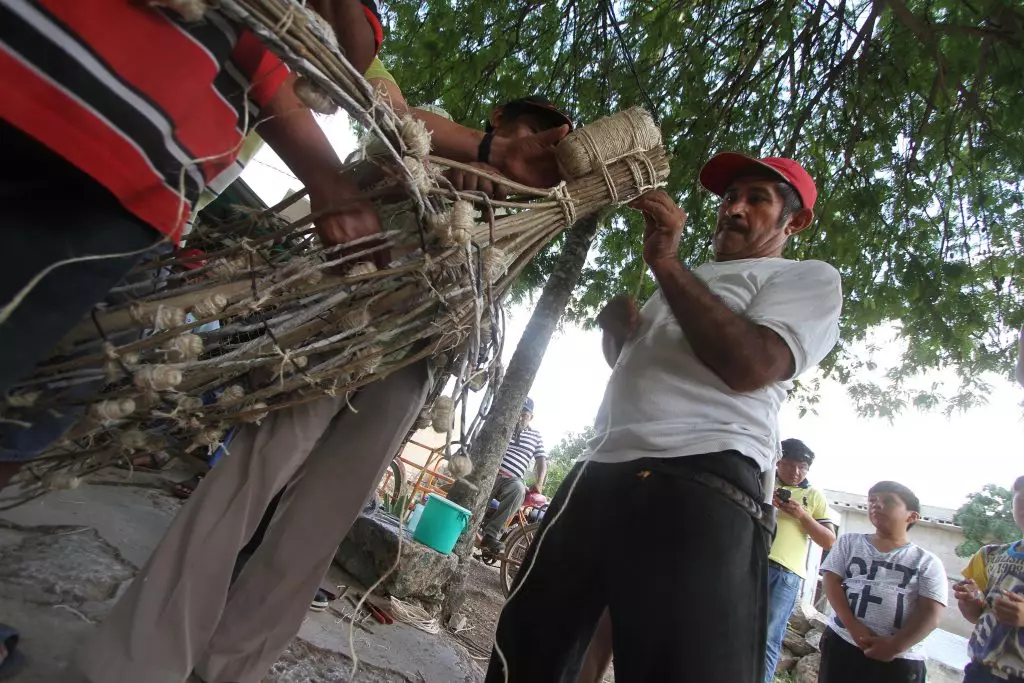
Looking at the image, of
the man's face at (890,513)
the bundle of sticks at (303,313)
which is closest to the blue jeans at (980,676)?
the man's face at (890,513)

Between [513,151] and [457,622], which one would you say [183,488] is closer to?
[457,622]

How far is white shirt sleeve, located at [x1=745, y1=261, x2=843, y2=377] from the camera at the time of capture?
4.22 feet

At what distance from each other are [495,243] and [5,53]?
651mm

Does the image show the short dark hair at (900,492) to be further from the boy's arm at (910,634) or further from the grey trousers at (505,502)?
the grey trousers at (505,502)

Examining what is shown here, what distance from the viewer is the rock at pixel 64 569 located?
1.61m

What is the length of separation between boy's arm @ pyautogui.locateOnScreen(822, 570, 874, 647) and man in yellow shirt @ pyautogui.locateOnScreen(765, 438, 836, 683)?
180 millimetres

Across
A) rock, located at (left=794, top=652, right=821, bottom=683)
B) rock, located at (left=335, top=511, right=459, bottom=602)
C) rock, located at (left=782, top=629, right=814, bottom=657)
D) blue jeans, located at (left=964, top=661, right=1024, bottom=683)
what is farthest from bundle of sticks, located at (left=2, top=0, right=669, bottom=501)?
rock, located at (left=782, top=629, right=814, bottom=657)

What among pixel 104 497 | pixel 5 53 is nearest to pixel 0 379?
pixel 5 53

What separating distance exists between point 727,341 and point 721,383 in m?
0.11

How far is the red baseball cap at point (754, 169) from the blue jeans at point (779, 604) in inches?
99.2

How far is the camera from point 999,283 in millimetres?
4141

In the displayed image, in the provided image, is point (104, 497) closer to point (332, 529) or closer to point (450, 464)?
point (332, 529)

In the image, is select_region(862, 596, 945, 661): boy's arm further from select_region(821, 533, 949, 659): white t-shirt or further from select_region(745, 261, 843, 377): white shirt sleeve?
select_region(745, 261, 843, 377): white shirt sleeve

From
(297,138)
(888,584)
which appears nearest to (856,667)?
(888,584)
